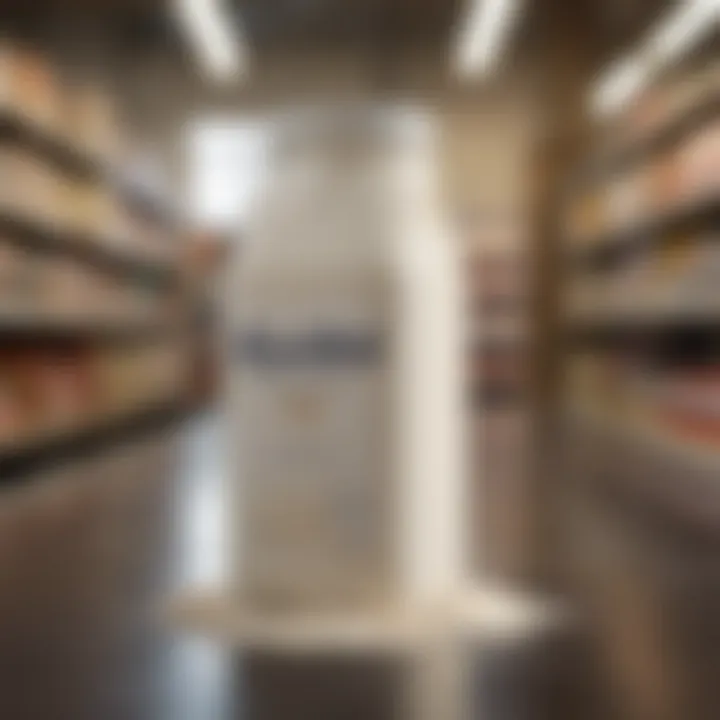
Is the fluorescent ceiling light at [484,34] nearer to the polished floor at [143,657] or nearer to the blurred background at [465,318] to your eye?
the blurred background at [465,318]

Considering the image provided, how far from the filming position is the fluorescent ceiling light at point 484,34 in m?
4.93

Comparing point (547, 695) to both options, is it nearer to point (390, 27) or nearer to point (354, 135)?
point (354, 135)

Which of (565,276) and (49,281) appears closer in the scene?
(49,281)

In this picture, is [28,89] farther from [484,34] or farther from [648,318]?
[484,34]

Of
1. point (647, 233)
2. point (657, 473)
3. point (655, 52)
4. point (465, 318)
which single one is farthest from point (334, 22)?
point (465, 318)

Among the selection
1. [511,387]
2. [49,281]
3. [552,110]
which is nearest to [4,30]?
[49,281]

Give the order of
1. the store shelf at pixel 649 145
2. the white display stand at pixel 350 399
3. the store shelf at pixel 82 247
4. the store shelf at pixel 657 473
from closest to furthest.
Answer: the white display stand at pixel 350 399 → the store shelf at pixel 657 473 → the store shelf at pixel 82 247 → the store shelf at pixel 649 145

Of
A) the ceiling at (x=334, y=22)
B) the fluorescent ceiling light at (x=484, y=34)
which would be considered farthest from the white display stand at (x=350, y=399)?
the fluorescent ceiling light at (x=484, y=34)

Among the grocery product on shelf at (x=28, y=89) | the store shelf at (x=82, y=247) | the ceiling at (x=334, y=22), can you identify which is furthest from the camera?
the ceiling at (x=334, y=22)

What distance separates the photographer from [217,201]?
17.4 ft

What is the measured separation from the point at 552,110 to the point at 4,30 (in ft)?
8.40

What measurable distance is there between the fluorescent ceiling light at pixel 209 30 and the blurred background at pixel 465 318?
0.04 ft

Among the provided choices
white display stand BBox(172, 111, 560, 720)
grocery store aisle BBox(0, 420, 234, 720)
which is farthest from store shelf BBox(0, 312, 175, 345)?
white display stand BBox(172, 111, 560, 720)

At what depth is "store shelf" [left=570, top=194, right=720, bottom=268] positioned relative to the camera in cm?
341
